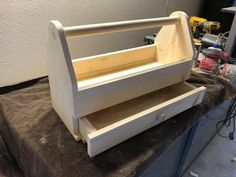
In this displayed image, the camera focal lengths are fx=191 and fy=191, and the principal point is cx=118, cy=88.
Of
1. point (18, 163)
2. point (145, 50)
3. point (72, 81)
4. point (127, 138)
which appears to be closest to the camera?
point (72, 81)

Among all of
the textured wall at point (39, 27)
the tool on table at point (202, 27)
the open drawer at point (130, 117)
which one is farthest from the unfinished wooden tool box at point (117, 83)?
the tool on table at point (202, 27)

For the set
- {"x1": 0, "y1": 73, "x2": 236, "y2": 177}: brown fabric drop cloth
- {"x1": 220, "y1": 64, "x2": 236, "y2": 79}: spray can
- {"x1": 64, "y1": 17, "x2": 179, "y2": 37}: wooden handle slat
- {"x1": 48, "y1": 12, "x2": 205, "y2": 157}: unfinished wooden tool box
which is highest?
{"x1": 64, "y1": 17, "x2": 179, "y2": 37}: wooden handle slat

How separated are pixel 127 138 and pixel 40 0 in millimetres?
584

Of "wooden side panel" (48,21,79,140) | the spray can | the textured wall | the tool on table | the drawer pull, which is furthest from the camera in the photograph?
the tool on table

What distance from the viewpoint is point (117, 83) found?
50 centimetres

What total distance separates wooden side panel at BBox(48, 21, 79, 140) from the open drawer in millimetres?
44

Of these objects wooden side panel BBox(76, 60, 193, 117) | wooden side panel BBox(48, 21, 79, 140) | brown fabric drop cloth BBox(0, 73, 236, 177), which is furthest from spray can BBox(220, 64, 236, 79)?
wooden side panel BBox(48, 21, 79, 140)

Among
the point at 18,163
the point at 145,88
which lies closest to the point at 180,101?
the point at 145,88

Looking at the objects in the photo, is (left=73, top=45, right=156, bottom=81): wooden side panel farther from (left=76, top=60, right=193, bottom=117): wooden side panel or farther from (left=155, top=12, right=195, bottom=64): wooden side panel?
(left=76, top=60, right=193, bottom=117): wooden side panel

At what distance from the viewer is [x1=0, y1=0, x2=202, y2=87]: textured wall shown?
0.68 m

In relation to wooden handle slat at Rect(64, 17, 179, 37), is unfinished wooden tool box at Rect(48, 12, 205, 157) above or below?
below

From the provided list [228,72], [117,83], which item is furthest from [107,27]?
[228,72]

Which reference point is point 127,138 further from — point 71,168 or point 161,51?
point 161,51

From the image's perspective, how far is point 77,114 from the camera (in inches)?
18.8
